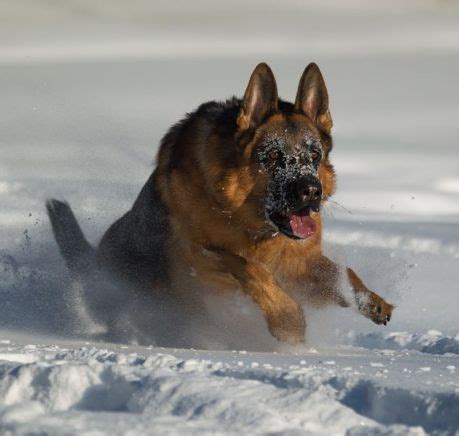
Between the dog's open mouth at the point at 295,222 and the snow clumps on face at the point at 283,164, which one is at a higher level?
the snow clumps on face at the point at 283,164

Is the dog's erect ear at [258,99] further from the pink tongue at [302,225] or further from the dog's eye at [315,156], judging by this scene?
the pink tongue at [302,225]

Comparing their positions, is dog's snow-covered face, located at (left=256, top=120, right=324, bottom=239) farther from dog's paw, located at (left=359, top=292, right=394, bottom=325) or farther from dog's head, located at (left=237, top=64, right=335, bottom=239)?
dog's paw, located at (left=359, top=292, right=394, bottom=325)

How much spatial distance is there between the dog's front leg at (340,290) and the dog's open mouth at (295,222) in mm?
493

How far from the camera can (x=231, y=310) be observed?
22.0 feet

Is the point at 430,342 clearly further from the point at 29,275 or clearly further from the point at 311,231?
the point at 29,275

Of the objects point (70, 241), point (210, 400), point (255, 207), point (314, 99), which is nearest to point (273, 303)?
point (255, 207)

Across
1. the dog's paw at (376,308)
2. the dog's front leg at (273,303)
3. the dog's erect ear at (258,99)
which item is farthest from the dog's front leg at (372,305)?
the dog's erect ear at (258,99)

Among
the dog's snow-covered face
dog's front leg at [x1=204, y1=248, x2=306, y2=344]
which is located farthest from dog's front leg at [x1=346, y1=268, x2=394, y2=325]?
dog's front leg at [x1=204, y1=248, x2=306, y2=344]

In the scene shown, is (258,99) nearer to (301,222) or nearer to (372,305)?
(301,222)

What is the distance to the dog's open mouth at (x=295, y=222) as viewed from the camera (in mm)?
6379

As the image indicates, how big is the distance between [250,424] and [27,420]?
2.74ft

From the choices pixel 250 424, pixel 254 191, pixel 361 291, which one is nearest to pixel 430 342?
pixel 361 291

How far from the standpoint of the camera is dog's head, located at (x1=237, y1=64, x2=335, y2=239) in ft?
20.6

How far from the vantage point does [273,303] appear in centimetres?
616
